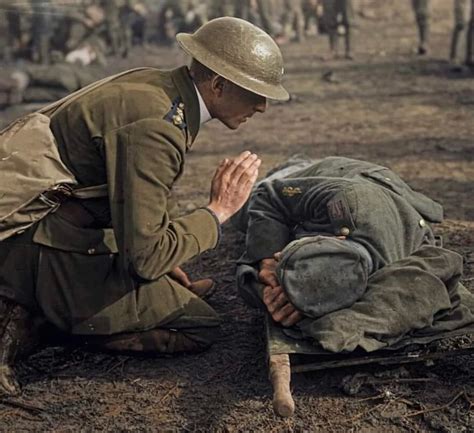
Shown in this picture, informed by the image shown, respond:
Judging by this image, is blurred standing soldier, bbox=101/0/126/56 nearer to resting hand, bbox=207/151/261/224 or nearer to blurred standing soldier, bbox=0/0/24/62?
blurred standing soldier, bbox=0/0/24/62

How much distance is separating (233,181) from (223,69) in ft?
1.51

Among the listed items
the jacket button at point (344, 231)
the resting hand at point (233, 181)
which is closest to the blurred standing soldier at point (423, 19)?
the jacket button at point (344, 231)

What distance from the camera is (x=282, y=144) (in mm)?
8422

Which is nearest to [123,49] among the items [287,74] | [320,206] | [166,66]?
[166,66]

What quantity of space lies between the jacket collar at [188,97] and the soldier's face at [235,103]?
0.10 m

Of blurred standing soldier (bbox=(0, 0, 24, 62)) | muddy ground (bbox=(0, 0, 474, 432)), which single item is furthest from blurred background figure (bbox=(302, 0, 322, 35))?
muddy ground (bbox=(0, 0, 474, 432))

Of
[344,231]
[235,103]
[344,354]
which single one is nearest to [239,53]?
[235,103]

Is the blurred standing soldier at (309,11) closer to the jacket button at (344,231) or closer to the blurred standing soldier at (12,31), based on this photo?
the blurred standing soldier at (12,31)

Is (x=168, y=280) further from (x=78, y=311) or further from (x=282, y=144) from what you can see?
(x=282, y=144)

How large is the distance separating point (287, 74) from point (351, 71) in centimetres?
108

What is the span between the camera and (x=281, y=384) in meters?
3.05

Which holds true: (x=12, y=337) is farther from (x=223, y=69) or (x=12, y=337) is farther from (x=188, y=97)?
(x=223, y=69)

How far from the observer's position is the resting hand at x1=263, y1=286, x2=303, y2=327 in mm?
Answer: 3436

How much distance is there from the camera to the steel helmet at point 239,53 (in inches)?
132
